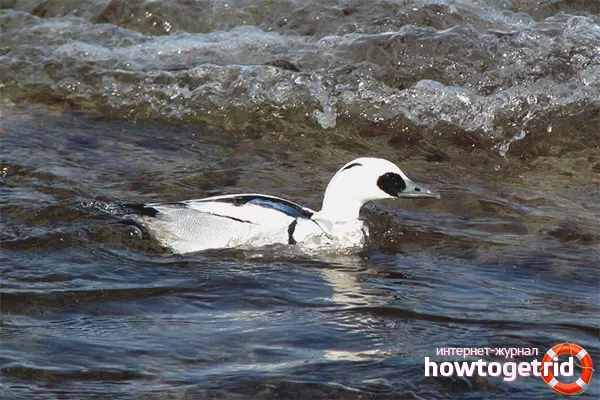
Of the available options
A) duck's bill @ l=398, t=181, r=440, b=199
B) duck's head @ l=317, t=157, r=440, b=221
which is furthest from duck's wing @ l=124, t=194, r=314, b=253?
duck's bill @ l=398, t=181, r=440, b=199

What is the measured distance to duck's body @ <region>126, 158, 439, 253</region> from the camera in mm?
6855

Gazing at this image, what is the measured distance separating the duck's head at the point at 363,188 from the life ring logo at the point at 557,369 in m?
1.99

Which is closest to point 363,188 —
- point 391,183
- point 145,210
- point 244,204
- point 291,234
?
point 391,183

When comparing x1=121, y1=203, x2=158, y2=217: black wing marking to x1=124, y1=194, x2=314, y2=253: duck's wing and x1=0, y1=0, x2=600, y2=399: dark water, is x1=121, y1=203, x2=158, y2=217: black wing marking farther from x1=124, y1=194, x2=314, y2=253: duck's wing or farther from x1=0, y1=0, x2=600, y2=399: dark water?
x1=0, y1=0, x2=600, y2=399: dark water

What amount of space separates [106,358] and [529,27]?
6.77 meters

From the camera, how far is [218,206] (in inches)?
273

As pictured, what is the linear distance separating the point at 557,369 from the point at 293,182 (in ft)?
12.3

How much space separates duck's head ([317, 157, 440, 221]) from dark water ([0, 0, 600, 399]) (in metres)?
0.29

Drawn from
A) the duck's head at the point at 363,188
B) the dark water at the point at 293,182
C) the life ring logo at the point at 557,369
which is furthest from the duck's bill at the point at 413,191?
the life ring logo at the point at 557,369

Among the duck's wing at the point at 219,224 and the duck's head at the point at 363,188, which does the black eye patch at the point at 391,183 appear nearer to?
the duck's head at the point at 363,188

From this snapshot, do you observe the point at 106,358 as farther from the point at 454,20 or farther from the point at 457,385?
the point at 454,20

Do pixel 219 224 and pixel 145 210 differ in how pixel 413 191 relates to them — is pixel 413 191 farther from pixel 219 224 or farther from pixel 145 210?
pixel 145 210

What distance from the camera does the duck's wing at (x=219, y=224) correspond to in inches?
270

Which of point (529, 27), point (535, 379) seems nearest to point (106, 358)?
point (535, 379)
